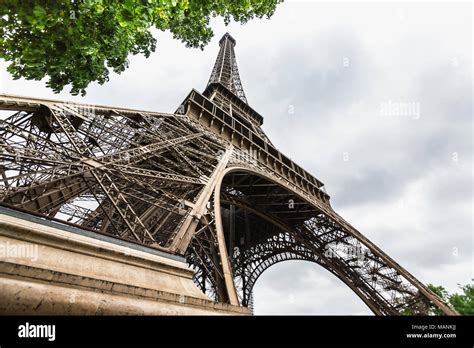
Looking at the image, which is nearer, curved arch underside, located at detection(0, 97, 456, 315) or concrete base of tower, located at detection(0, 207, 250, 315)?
concrete base of tower, located at detection(0, 207, 250, 315)

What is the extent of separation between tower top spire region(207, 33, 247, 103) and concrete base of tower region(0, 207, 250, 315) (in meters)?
29.1

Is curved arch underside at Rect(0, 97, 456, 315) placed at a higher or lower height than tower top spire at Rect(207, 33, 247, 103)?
lower

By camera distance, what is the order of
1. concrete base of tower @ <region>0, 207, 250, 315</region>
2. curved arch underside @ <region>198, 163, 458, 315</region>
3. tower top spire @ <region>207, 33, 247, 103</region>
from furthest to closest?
1. tower top spire @ <region>207, 33, 247, 103</region>
2. curved arch underside @ <region>198, 163, 458, 315</region>
3. concrete base of tower @ <region>0, 207, 250, 315</region>

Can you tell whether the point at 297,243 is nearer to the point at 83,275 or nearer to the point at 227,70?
the point at 83,275

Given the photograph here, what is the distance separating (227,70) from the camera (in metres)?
39.9

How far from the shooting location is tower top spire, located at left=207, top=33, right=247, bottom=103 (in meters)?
36.0

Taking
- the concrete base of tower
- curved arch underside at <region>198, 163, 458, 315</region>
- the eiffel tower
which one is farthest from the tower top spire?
the concrete base of tower

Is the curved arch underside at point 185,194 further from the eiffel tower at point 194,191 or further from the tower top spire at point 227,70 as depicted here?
the tower top spire at point 227,70

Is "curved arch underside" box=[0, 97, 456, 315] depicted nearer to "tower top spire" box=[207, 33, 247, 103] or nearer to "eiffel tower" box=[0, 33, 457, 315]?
"eiffel tower" box=[0, 33, 457, 315]

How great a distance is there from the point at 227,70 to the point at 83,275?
3998cm
